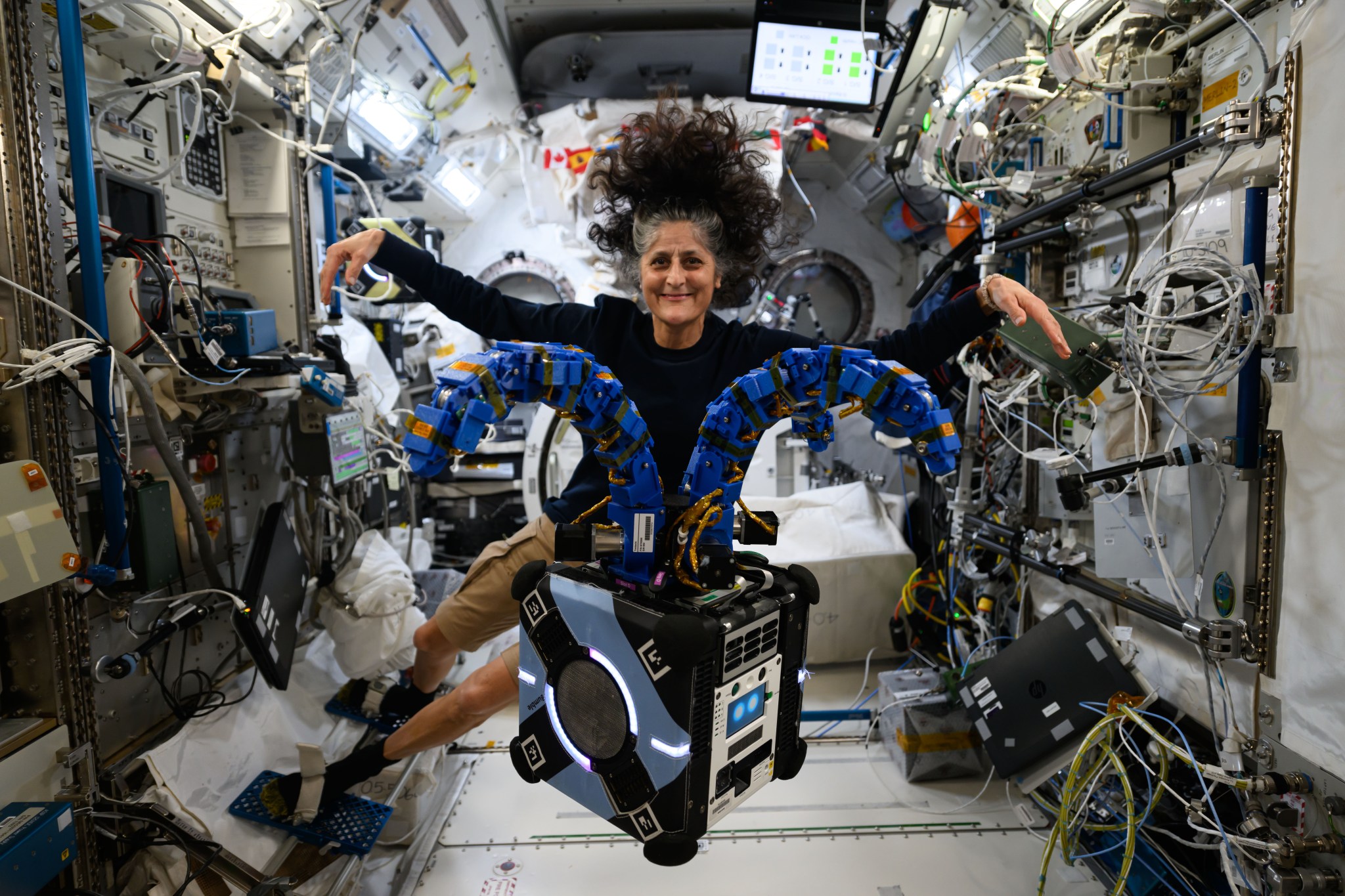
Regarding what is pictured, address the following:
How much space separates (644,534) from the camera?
1491 millimetres

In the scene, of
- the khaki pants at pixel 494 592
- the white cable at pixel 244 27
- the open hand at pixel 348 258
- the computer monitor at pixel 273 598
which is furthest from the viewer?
the computer monitor at pixel 273 598

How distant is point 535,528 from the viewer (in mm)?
2361

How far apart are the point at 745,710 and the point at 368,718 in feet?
7.87

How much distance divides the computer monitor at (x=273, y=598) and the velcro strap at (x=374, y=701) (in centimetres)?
34

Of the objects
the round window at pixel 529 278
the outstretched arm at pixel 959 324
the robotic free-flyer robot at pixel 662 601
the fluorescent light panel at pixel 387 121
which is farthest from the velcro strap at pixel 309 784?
the round window at pixel 529 278

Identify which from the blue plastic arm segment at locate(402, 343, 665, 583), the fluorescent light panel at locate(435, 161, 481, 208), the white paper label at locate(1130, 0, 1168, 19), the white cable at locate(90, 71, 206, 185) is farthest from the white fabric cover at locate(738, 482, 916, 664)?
the fluorescent light panel at locate(435, 161, 481, 208)

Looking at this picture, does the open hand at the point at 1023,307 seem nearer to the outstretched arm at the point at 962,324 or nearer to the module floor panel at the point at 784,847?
the outstretched arm at the point at 962,324

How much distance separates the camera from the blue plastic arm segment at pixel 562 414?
1.27 metres

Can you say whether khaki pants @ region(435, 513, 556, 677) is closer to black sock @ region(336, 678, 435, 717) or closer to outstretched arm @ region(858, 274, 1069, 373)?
black sock @ region(336, 678, 435, 717)

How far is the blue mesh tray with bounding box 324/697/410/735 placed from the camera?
3.07 meters

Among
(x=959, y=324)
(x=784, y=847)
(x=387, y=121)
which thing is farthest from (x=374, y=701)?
(x=387, y=121)

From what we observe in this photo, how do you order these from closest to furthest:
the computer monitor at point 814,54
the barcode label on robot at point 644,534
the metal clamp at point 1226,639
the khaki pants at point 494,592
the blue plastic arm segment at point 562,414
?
the blue plastic arm segment at point 562,414 < the barcode label on robot at point 644,534 < the metal clamp at point 1226,639 < the khaki pants at point 494,592 < the computer monitor at point 814,54

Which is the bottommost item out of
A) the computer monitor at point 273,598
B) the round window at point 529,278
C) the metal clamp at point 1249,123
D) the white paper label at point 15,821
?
the white paper label at point 15,821

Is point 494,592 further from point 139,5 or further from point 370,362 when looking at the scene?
point 370,362
